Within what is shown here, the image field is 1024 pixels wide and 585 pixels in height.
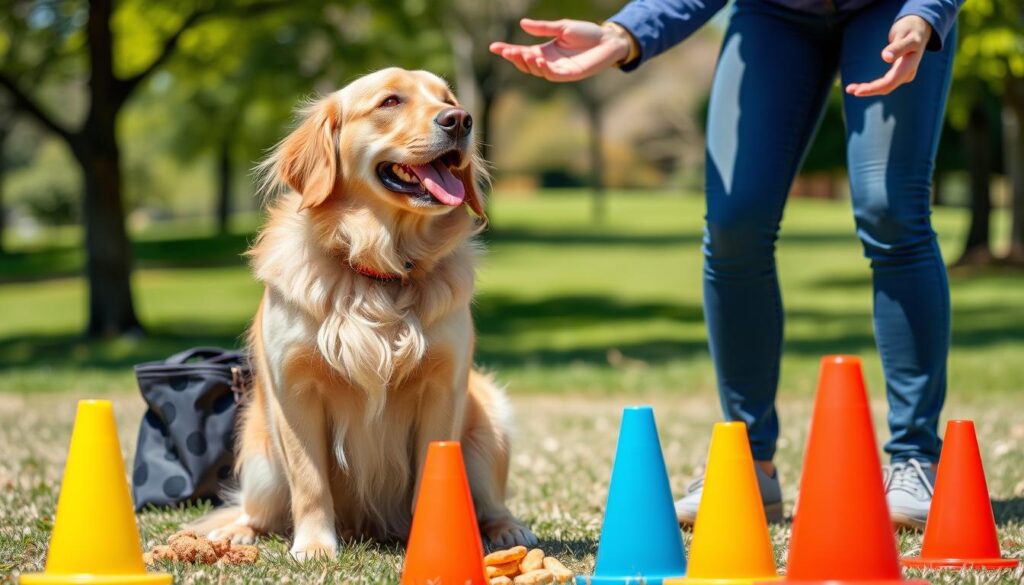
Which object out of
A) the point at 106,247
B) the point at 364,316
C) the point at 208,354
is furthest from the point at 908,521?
the point at 106,247

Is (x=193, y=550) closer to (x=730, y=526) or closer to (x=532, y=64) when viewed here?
(x=730, y=526)

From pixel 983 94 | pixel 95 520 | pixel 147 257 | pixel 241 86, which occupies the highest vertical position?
pixel 95 520

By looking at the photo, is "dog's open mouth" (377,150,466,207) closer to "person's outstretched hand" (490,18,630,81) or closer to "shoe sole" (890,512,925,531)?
"person's outstretched hand" (490,18,630,81)

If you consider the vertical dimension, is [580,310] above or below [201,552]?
below

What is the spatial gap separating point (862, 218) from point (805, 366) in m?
7.10

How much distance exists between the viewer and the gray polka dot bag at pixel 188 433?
475cm

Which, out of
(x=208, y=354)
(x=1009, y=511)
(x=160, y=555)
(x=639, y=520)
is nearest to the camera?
(x=639, y=520)

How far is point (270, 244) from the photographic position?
13.0 ft

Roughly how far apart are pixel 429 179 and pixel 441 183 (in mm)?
43

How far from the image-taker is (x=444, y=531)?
291 centimetres

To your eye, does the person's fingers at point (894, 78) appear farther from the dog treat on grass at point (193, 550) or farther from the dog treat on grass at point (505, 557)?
the dog treat on grass at point (193, 550)

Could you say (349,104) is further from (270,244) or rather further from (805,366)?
(805,366)

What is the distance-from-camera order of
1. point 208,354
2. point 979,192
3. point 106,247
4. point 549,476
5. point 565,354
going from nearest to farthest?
1. point 208,354
2. point 549,476
3. point 565,354
4. point 106,247
5. point 979,192

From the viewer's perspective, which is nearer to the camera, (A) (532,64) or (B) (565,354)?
(A) (532,64)
